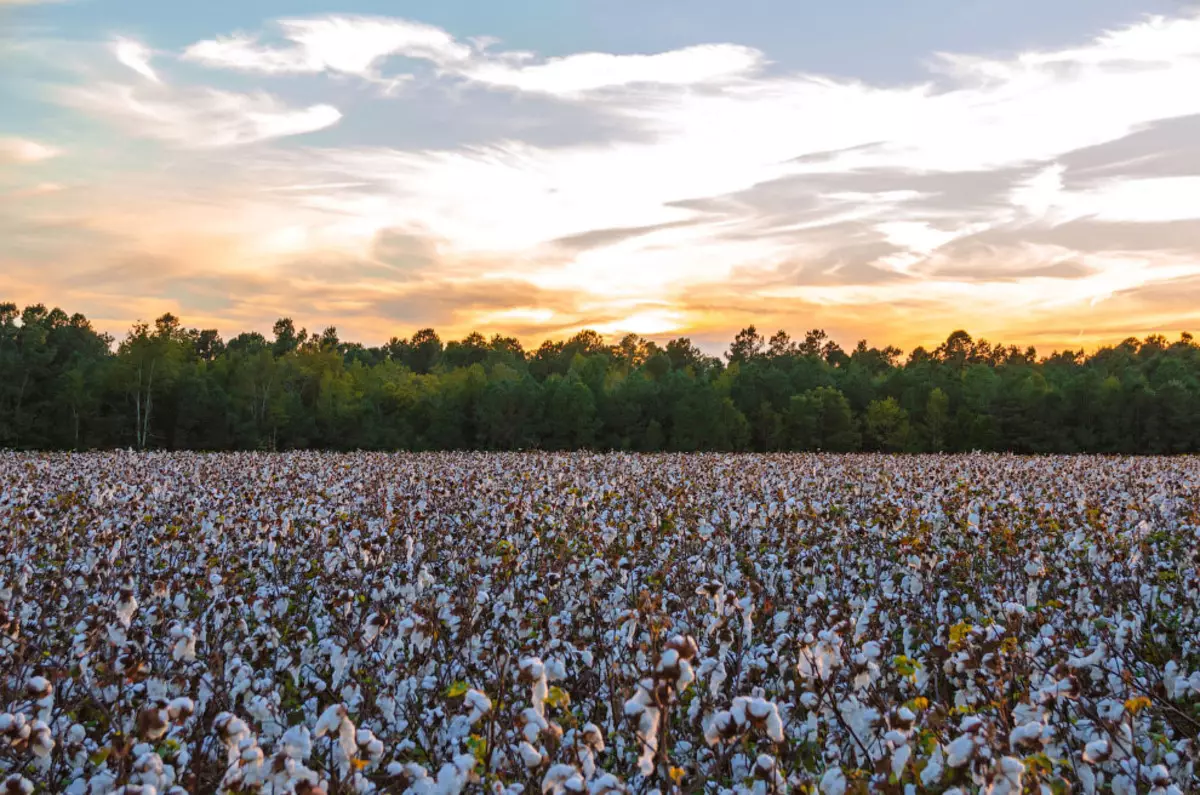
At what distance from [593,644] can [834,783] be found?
3.53m

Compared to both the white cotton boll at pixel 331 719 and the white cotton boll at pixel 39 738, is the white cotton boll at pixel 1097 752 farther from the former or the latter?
the white cotton boll at pixel 39 738

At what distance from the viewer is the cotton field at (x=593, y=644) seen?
399 cm

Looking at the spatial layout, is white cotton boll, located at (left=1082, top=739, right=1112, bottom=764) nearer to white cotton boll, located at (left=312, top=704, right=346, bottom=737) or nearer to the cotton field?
the cotton field

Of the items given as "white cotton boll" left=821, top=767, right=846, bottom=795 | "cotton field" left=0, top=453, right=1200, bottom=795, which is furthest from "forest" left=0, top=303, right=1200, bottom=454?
"white cotton boll" left=821, top=767, right=846, bottom=795

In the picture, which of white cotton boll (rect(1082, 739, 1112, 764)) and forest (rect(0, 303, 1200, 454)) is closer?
white cotton boll (rect(1082, 739, 1112, 764))

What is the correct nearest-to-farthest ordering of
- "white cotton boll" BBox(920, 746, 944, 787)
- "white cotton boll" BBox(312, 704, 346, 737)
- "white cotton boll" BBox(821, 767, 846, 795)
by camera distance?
"white cotton boll" BBox(920, 746, 944, 787), "white cotton boll" BBox(312, 704, 346, 737), "white cotton boll" BBox(821, 767, 846, 795)

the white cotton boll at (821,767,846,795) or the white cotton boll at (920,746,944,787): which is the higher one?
the white cotton boll at (920,746,944,787)

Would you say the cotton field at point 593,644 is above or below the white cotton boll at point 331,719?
below

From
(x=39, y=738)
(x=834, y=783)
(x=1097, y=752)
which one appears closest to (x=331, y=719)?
(x=39, y=738)

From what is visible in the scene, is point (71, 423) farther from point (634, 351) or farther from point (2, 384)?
point (634, 351)

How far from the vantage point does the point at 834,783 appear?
397 centimetres

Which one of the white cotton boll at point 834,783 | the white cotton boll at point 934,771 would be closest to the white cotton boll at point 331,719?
the white cotton boll at point 834,783

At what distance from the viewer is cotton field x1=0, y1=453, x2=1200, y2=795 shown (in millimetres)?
3988

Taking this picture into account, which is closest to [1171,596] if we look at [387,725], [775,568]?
[775,568]
